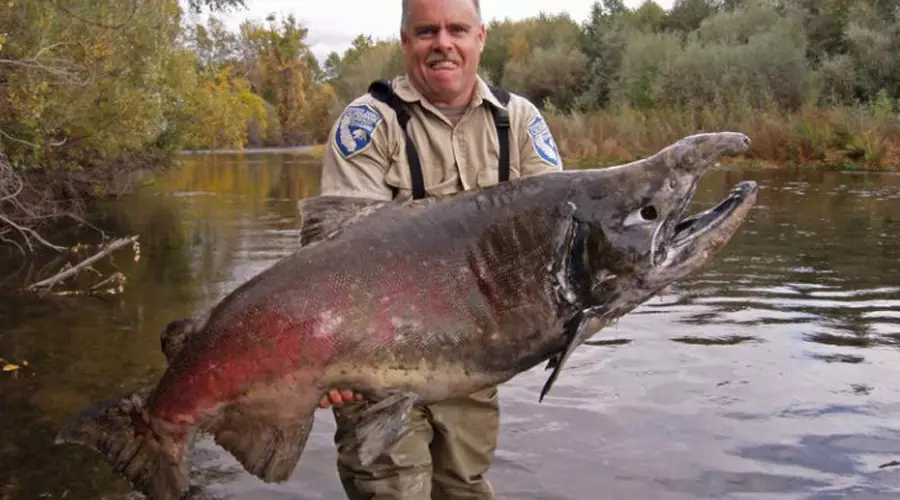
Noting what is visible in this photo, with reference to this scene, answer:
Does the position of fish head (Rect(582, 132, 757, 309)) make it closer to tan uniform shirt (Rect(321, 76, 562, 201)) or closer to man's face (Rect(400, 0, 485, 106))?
tan uniform shirt (Rect(321, 76, 562, 201))

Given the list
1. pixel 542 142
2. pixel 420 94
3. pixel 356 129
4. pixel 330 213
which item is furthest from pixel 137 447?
pixel 542 142

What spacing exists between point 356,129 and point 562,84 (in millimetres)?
42671

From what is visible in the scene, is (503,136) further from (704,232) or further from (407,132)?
(704,232)

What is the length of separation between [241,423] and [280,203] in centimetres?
1791

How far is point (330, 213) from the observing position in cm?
319

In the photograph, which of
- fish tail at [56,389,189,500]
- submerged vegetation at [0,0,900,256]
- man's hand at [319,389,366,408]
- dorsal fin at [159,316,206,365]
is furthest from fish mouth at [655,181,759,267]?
submerged vegetation at [0,0,900,256]

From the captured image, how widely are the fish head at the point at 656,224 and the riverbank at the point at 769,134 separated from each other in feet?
79.6

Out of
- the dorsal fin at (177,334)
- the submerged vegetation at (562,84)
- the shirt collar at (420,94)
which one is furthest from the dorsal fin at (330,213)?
the submerged vegetation at (562,84)

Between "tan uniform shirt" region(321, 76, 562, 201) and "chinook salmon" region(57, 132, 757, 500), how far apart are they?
2.01 ft

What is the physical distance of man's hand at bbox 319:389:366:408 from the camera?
307 cm

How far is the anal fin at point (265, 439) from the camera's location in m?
3.07

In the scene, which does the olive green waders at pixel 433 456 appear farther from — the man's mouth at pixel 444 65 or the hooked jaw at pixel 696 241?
the man's mouth at pixel 444 65

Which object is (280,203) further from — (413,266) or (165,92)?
(413,266)

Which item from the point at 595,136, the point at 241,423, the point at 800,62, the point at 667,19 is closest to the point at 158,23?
the point at 241,423
